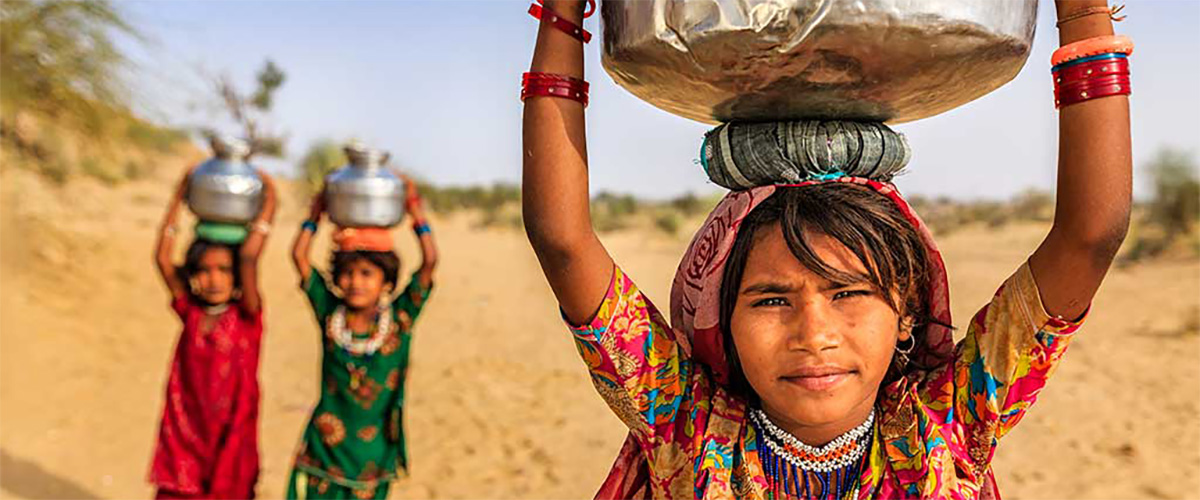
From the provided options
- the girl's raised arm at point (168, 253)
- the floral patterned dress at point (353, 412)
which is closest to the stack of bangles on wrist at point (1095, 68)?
the floral patterned dress at point (353, 412)

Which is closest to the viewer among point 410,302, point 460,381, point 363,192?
point 363,192

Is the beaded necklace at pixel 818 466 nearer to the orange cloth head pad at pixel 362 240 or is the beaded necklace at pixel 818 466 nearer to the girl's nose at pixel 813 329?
the girl's nose at pixel 813 329

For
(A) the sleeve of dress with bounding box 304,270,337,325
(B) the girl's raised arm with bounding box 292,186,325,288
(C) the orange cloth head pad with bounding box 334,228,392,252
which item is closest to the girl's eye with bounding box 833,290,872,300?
(C) the orange cloth head pad with bounding box 334,228,392,252

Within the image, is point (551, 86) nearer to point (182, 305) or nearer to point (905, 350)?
point (905, 350)

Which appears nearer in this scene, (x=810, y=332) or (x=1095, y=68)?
(x=1095, y=68)

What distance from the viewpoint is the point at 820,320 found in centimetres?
153

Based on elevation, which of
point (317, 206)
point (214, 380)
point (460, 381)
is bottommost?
point (460, 381)

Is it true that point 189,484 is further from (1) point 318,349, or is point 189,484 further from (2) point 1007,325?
(1) point 318,349

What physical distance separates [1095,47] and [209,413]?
175 inches

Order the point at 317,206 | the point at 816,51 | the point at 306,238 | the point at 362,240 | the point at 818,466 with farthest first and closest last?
the point at 306,238
the point at 317,206
the point at 362,240
the point at 818,466
the point at 816,51

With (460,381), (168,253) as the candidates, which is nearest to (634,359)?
(168,253)

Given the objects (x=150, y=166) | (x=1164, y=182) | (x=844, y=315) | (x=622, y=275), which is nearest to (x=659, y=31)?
(x=622, y=275)

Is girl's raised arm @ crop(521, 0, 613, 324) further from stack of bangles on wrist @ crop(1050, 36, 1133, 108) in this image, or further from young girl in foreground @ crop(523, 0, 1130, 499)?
stack of bangles on wrist @ crop(1050, 36, 1133, 108)

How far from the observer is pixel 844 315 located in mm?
1564
